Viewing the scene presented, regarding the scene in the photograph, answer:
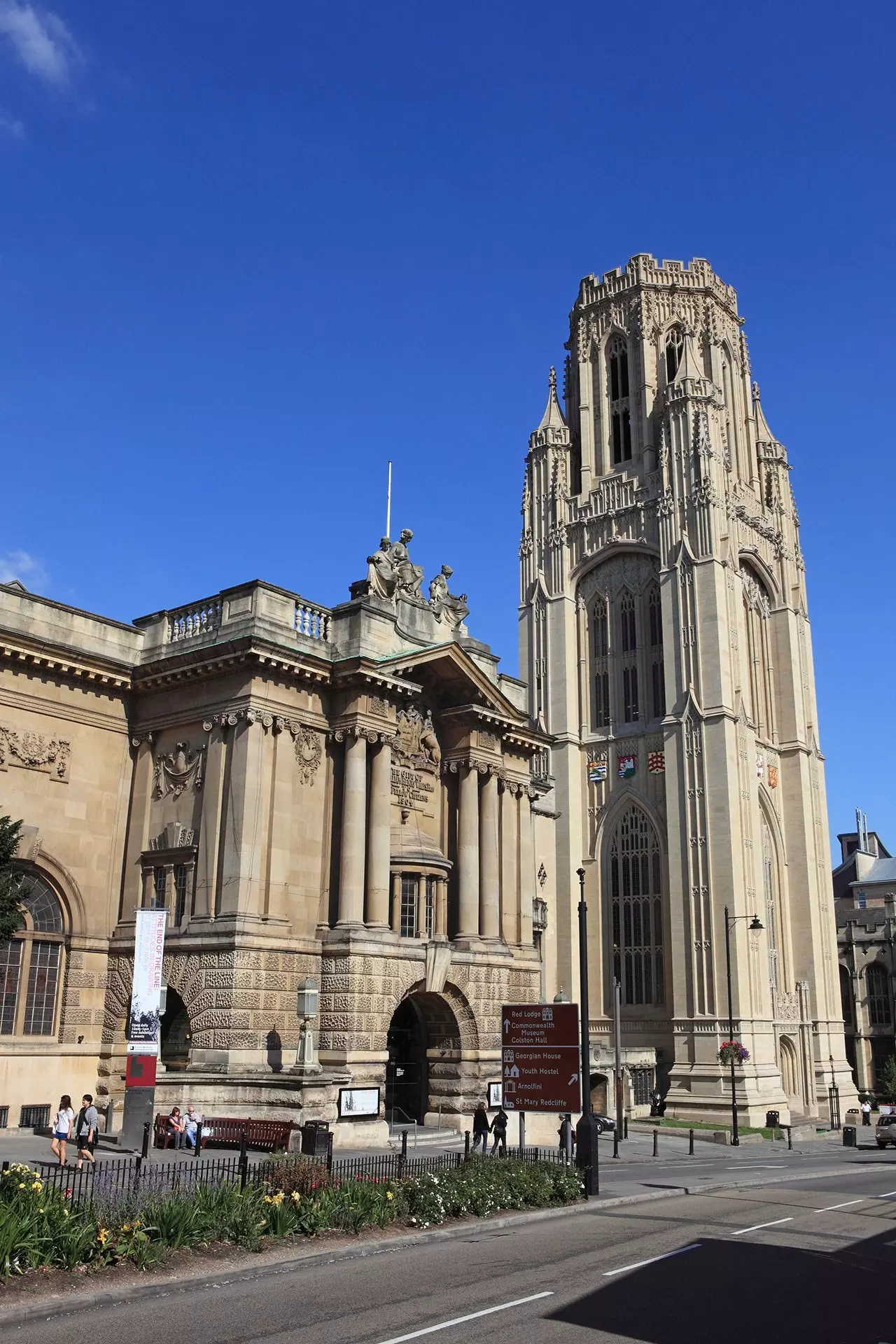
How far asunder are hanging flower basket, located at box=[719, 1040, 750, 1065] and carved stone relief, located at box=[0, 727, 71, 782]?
125 feet

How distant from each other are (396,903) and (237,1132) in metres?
10.1

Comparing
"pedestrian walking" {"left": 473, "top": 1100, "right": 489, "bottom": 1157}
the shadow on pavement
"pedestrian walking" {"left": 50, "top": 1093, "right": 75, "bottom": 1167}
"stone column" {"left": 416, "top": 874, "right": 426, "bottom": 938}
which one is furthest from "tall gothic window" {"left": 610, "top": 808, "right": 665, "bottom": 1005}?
the shadow on pavement

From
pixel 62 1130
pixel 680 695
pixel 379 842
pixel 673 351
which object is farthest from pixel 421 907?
pixel 673 351

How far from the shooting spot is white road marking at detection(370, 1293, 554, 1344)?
11.7 metres

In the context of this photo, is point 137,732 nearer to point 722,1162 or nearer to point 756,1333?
point 722,1162

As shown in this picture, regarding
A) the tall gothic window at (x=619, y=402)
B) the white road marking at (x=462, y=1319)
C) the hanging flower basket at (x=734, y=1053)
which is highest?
the tall gothic window at (x=619, y=402)

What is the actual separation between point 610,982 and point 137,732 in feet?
138

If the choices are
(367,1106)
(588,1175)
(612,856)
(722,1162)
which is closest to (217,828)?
(367,1106)

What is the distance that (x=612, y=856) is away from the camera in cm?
7169

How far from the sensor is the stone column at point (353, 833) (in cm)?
3484

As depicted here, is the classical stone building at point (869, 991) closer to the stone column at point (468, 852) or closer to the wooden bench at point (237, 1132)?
the stone column at point (468, 852)

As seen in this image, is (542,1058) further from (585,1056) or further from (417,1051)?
(417,1051)

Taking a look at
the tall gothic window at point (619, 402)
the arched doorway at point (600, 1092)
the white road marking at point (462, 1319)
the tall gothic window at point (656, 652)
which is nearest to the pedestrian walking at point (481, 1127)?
the white road marking at point (462, 1319)

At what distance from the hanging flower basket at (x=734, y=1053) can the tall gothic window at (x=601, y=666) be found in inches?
830
